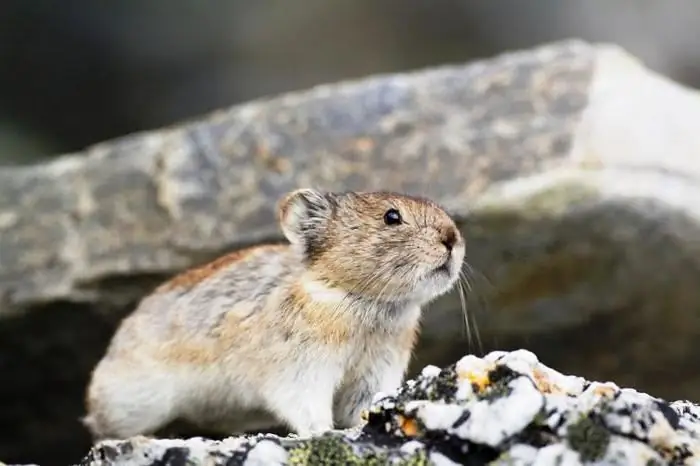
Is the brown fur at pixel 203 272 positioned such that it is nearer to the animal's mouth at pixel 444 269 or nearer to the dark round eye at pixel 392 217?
the dark round eye at pixel 392 217

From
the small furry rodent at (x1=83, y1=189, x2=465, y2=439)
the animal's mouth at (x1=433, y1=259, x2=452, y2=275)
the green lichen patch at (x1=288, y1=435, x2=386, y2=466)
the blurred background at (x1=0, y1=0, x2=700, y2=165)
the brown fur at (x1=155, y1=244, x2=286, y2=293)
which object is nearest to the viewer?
the green lichen patch at (x1=288, y1=435, x2=386, y2=466)

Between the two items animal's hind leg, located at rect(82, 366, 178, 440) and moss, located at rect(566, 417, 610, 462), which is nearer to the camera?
moss, located at rect(566, 417, 610, 462)

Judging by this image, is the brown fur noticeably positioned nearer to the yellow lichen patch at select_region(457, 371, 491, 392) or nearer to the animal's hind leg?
the animal's hind leg

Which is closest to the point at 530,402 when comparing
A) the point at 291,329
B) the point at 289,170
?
the point at 291,329

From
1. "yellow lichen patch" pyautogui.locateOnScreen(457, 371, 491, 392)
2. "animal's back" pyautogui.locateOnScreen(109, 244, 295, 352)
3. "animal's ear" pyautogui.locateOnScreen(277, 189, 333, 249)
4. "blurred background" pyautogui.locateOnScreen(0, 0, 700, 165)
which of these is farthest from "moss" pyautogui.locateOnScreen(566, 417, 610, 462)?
"blurred background" pyautogui.locateOnScreen(0, 0, 700, 165)

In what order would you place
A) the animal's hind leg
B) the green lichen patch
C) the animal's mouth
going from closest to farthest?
1. the green lichen patch
2. the animal's mouth
3. the animal's hind leg

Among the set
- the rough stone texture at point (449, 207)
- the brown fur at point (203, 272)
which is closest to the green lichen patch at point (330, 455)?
the brown fur at point (203, 272)

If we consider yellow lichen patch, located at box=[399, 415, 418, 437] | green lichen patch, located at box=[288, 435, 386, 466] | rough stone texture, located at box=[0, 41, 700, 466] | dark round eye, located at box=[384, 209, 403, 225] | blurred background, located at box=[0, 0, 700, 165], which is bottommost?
green lichen patch, located at box=[288, 435, 386, 466]

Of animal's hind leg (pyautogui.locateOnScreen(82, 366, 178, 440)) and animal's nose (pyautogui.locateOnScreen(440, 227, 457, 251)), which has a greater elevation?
animal's nose (pyautogui.locateOnScreen(440, 227, 457, 251))

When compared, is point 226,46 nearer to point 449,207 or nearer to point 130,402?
point 449,207
